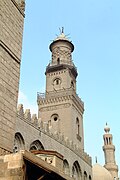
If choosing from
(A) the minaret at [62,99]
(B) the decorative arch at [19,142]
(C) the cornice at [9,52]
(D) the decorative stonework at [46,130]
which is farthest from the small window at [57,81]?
(C) the cornice at [9,52]

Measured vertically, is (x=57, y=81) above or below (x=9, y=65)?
above

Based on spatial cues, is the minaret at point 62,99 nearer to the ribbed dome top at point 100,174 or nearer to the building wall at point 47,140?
the building wall at point 47,140

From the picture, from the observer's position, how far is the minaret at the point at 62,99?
95.4 feet

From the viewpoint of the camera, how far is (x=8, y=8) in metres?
8.55

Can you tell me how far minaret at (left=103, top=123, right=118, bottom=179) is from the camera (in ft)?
160

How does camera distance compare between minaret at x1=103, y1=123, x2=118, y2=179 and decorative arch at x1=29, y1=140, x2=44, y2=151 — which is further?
minaret at x1=103, y1=123, x2=118, y2=179

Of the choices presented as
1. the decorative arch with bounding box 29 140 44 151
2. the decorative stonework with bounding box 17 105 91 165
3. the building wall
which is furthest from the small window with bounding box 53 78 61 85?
the decorative arch with bounding box 29 140 44 151

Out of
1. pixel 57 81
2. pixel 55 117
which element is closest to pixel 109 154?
pixel 57 81

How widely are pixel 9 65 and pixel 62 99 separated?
72.8 feet

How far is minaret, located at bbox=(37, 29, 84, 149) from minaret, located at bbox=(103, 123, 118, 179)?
19.9 meters

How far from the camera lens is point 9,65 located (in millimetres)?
A: 8102

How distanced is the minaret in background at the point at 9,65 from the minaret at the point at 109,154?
43.2 meters

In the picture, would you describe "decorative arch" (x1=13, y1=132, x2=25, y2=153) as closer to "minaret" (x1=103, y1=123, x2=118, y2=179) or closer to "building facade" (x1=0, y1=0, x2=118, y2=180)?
"building facade" (x1=0, y1=0, x2=118, y2=180)

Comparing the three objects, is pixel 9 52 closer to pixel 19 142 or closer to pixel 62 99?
pixel 19 142
